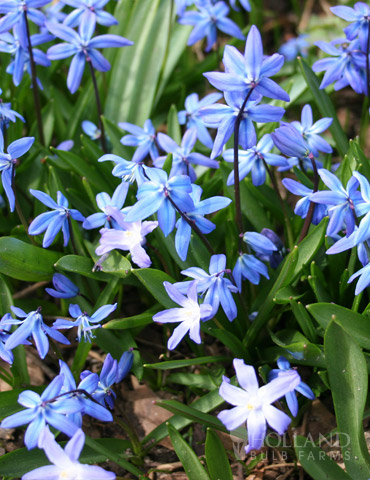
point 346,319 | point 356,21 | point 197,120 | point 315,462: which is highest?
point 356,21

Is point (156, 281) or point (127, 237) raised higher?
point (127, 237)

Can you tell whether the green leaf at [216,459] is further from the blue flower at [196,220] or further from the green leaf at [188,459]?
the blue flower at [196,220]

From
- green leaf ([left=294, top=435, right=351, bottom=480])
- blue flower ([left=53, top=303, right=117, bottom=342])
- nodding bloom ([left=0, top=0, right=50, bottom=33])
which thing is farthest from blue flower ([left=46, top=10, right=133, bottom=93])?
green leaf ([left=294, top=435, right=351, bottom=480])

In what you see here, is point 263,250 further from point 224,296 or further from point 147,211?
point 147,211

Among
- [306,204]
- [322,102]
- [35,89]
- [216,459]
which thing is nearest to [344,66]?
[322,102]

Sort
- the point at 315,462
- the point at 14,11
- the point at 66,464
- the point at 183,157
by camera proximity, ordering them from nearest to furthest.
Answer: the point at 66,464 < the point at 315,462 < the point at 183,157 < the point at 14,11

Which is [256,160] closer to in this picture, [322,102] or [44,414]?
[322,102]

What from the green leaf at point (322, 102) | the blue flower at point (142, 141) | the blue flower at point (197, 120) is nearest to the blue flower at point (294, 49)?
the green leaf at point (322, 102)
